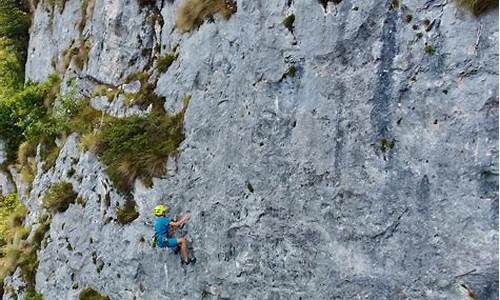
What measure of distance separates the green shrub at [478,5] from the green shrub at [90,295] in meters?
10.0

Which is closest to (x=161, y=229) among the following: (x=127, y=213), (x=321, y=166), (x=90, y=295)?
(x=127, y=213)

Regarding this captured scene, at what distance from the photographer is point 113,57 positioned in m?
16.3

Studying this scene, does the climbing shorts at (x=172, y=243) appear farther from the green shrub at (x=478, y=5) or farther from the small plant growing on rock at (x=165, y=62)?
the green shrub at (x=478, y=5)

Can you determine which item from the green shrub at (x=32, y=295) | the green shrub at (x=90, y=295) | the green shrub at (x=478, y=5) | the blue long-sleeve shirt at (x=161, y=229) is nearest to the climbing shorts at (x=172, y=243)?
the blue long-sleeve shirt at (x=161, y=229)

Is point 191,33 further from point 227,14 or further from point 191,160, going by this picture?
point 191,160

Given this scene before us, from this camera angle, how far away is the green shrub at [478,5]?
25.9ft

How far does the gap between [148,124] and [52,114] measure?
6742 mm

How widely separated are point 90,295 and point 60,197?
131 inches

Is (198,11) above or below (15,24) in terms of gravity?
below

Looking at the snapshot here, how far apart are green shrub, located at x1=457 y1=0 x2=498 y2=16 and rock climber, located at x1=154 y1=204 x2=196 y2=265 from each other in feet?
22.8

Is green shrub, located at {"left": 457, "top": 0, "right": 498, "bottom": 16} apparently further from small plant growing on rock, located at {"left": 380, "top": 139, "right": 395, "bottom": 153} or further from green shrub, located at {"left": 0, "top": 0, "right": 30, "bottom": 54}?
green shrub, located at {"left": 0, "top": 0, "right": 30, "bottom": 54}

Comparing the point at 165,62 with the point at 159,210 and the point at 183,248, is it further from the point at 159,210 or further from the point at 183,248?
the point at 183,248

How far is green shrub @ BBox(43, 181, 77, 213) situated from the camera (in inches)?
611

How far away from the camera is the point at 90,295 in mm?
13609
